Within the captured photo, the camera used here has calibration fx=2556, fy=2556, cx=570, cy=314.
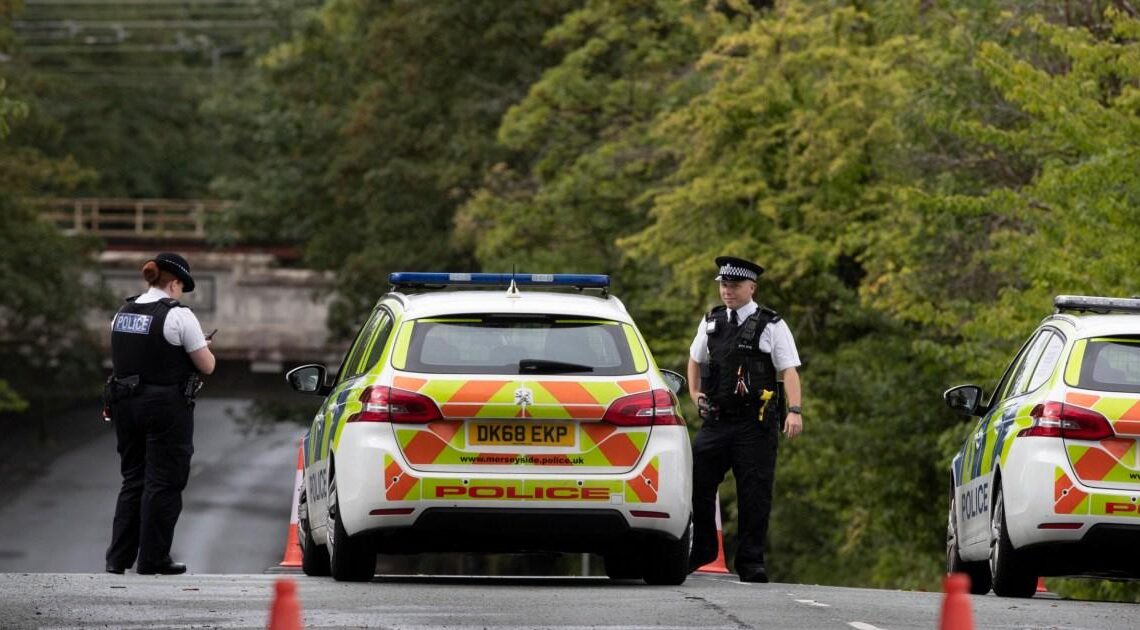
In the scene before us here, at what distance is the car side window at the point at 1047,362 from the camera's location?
42.2 ft

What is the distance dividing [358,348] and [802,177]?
2045cm

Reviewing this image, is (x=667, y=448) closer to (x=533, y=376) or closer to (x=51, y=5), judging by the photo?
(x=533, y=376)

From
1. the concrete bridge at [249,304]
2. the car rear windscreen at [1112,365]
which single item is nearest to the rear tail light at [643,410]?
the car rear windscreen at [1112,365]

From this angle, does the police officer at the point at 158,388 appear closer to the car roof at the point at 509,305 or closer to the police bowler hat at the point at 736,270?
the car roof at the point at 509,305

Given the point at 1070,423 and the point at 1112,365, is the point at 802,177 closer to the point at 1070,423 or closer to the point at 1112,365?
the point at 1112,365

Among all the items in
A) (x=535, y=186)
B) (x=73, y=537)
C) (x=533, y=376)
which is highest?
(x=535, y=186)

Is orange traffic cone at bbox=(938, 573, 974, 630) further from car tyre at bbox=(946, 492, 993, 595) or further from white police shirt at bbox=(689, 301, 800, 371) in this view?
car tyre at bbox=(946, 492, 993, 595)

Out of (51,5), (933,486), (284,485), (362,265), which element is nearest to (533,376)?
(933,486)

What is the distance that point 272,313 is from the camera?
59.0 meters

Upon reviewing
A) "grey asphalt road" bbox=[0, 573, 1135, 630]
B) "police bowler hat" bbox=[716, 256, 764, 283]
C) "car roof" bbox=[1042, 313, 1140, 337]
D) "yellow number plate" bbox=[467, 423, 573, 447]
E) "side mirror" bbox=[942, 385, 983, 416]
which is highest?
"police bowler hat" bbox=[716, 256, 764, 283]

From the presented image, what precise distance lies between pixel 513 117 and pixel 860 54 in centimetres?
758

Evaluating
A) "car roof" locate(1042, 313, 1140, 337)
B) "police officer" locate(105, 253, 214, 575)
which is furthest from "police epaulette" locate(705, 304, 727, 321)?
"police officer" locate(105, 253, 214, 575)

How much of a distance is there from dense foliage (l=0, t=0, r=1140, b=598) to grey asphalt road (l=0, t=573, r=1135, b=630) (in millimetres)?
9199

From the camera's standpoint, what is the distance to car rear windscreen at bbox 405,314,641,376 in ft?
40.8
